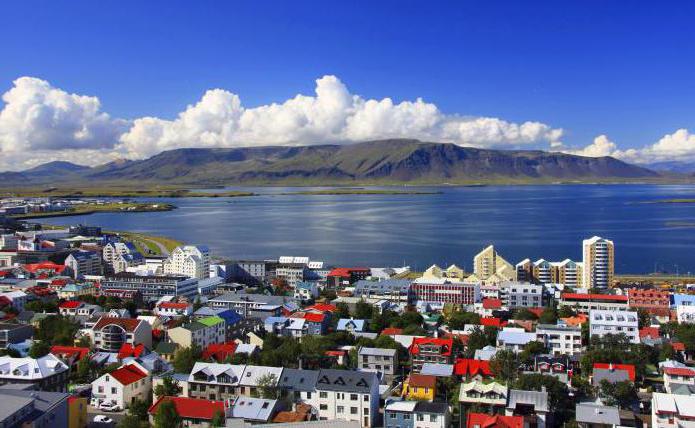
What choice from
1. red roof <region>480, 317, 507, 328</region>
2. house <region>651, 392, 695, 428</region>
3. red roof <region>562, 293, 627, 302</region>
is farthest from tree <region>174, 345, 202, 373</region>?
red roof <region>562, 293, 627, 302</region>

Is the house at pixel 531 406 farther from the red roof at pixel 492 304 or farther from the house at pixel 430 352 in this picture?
the red roof at pixel 492 304

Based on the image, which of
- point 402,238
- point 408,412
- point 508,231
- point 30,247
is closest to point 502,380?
point 408,412

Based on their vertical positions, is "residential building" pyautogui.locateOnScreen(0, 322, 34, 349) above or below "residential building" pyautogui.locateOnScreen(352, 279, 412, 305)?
above

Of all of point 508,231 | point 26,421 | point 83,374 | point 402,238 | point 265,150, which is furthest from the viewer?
point 265,150

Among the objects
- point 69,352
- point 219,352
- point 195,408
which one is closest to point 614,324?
point 219,352

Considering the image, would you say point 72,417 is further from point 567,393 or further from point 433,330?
point 433,330

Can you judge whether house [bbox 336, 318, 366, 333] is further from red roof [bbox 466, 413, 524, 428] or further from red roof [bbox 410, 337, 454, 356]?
red roof [bbox 466, 413, 524, 428]
